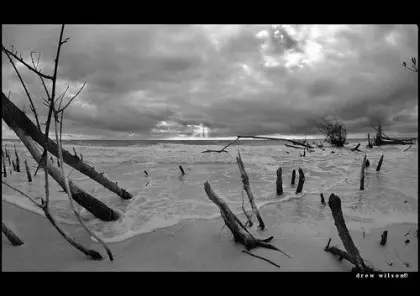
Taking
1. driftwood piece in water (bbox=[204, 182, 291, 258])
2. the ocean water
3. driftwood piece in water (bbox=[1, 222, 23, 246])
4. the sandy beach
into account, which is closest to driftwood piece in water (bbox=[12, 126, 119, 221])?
the ocean water

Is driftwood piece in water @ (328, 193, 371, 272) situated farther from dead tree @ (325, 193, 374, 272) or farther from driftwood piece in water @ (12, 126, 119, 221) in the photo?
driftwood piece in water @ (12, 126, 119, 221)

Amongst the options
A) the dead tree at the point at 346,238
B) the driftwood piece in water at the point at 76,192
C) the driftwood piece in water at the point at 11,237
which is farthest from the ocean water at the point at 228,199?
the dead tree at the point at 346,238

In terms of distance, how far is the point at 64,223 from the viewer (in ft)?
15.9

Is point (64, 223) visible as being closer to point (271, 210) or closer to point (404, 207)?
point (271, 210)

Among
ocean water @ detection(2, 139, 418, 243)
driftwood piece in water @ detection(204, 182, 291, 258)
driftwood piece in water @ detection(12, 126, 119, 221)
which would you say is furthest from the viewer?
ocean water @ detection(2, 139, 418, 243)

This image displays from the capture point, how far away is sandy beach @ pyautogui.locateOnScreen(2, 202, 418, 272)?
3250mm

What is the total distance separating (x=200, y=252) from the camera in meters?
3.76

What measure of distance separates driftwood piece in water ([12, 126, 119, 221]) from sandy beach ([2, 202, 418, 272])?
1.70 feet

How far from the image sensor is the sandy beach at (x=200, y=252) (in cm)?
325

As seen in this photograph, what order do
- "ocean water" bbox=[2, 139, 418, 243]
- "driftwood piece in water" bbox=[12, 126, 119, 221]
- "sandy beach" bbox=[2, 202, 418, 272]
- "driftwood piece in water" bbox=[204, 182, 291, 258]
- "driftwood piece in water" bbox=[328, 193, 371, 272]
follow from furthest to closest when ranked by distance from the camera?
"ocean water" bbox=[2, 139, 418, 243]
"driftwood piece in water" bbox=[12, 126, 119, 221]
"driftwood piece in water" bbox=[204, 182, 291, 258]
"sandy beach" bbox=[2, 202, 418, 272]
"driftwood piece in water" bbox=[328, 193, 371, 272]

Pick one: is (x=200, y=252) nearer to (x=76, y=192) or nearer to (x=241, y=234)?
(x=241, y=234)

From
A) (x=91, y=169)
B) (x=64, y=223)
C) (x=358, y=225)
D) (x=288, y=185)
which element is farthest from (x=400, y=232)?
(x=64, y=223)

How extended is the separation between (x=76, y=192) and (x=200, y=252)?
2.50m

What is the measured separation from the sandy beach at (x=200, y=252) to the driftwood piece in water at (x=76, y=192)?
1.70 ft
